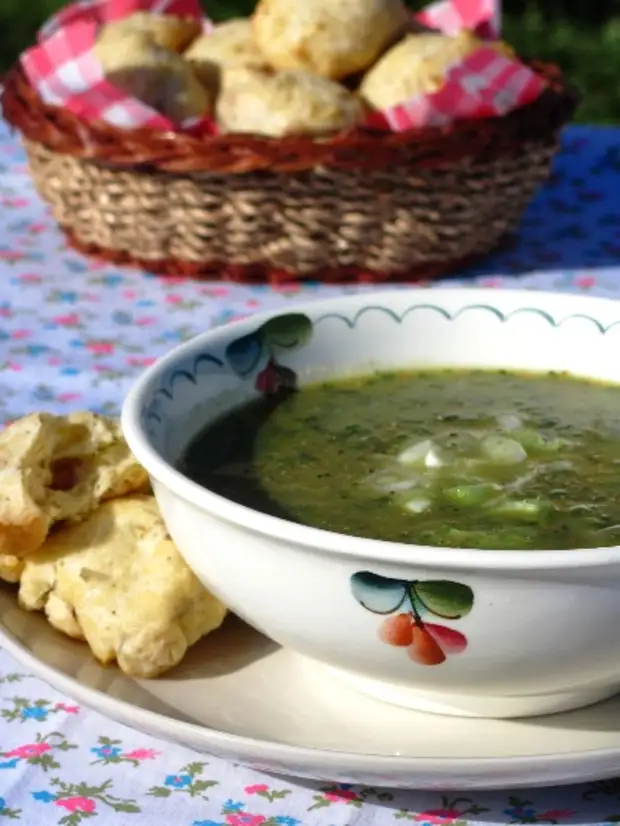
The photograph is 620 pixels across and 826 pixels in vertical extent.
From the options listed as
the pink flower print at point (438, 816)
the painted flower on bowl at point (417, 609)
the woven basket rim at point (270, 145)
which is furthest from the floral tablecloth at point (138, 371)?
the woven basket rim at point (270, 145)

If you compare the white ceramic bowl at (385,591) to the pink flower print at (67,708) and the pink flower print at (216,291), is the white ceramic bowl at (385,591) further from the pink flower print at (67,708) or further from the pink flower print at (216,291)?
the pink flower print at (216,291)

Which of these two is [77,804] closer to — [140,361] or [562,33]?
[140,361]

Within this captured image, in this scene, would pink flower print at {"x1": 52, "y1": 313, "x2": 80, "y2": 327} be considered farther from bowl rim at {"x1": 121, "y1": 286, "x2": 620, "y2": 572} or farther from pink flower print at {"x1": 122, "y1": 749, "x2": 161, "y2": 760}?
A: pink flower print at {"x1": 122, "y1": 749, "x2": 161, "y2": 760}

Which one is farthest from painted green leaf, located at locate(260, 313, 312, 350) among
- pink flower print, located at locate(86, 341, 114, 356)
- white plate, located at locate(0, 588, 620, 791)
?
pink flower print, located at locate(86, 341, 114, 356)

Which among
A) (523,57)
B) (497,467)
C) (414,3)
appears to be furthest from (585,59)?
(497,467)

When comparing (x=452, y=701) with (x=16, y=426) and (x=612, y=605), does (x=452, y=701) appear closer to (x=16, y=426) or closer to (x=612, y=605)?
(x=612, y=605)

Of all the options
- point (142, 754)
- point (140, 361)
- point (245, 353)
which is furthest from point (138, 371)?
point (142, 754)
